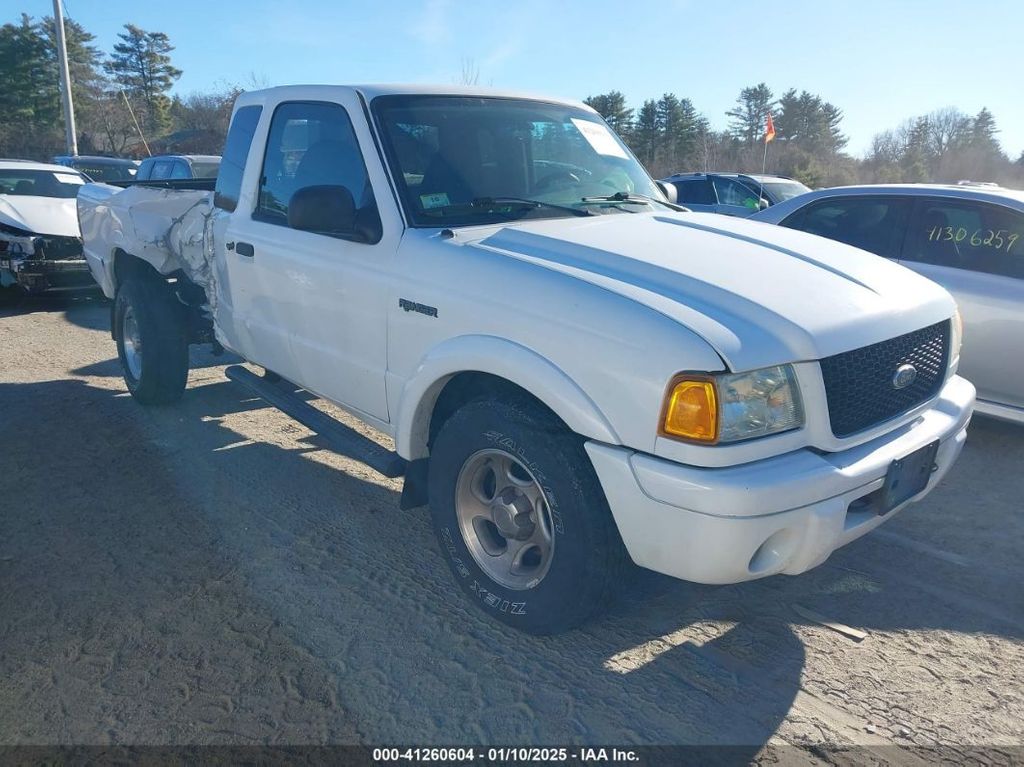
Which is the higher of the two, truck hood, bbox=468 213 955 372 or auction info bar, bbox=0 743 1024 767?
truck hood, bbox=468 213 955 372

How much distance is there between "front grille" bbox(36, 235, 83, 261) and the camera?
9.51 metres

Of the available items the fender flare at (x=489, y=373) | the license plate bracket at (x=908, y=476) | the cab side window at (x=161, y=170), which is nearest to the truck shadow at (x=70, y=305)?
the cab side window at (x=161, y=170)

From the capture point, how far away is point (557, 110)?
422 cm

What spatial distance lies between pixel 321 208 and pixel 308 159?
3.00ft

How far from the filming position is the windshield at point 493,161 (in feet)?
11.4

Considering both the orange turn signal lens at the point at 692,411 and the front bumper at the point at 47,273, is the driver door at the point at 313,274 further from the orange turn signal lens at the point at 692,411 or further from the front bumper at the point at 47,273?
the front bumper at the point at 47,273

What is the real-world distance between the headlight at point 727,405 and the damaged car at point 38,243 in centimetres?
861

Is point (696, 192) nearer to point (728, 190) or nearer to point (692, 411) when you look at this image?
point (728, 190)

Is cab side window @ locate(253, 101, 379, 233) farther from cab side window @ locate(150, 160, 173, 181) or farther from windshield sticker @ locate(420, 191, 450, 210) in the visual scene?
cab side window @ locate(150, 160, 173, 181)

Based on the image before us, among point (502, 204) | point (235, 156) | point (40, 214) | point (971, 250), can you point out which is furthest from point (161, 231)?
point (40, 214)

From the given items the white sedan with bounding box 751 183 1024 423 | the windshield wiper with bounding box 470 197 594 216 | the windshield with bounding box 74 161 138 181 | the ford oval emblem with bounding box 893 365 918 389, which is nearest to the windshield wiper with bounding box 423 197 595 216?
the windshield wiper with bounding box 470 197 594 216

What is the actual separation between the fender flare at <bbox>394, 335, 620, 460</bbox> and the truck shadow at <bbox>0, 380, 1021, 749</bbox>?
2.31 feet

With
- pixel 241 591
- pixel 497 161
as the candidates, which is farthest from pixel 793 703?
pixel 497 161

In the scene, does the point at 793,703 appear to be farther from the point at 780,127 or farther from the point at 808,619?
the point at 780,127
